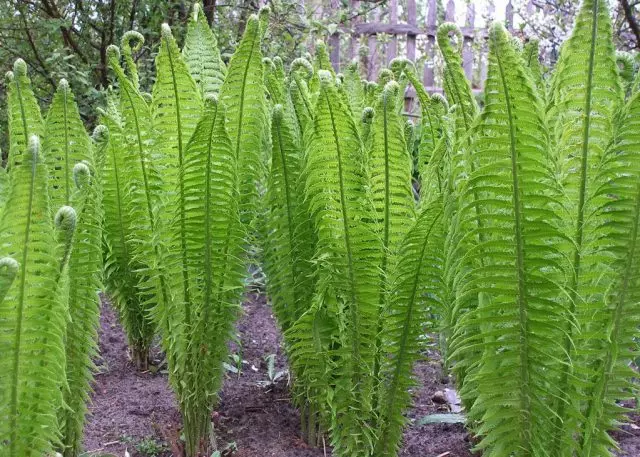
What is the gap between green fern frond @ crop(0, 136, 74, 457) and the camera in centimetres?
117

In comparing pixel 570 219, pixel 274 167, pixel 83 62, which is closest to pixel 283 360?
pixel 274 167

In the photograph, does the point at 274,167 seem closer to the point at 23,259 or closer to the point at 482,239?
the point at 482,239

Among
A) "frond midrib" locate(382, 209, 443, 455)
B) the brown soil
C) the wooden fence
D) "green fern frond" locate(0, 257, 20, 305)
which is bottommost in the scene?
the brown soil

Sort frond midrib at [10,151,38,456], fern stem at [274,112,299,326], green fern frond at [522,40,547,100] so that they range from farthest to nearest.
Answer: green fern frond at [522,40,547,100] → fern stem at [274,112,299,326] → frond midrib at [10,151,38,456]

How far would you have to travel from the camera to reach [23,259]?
1.18 meters

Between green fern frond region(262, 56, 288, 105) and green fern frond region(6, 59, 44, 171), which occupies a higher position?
green fern frond region(262, 56, 288, 105)

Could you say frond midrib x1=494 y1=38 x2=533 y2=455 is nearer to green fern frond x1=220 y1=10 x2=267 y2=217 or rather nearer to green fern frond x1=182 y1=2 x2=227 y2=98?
green fern frond x1=220 y1=10 x2=267 y2=217

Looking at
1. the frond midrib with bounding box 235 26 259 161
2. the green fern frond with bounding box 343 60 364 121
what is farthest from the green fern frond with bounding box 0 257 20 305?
the green fern frond with bounding box 343 60 364 121

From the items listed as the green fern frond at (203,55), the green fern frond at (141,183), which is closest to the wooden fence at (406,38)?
the green fern frond at (203,55)

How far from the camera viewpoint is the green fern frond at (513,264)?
119cm

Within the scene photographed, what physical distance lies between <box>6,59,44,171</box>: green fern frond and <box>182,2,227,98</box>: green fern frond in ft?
1.70

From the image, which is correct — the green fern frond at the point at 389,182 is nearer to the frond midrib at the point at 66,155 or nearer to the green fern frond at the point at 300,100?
the green fern frond at the point at 300,100

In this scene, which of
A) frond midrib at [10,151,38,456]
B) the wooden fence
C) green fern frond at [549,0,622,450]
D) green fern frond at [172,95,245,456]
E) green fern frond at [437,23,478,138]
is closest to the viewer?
frond midrib at [10,151,38,456]

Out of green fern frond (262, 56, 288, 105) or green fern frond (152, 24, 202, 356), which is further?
green fern frond (262, 56, 288, 105)
